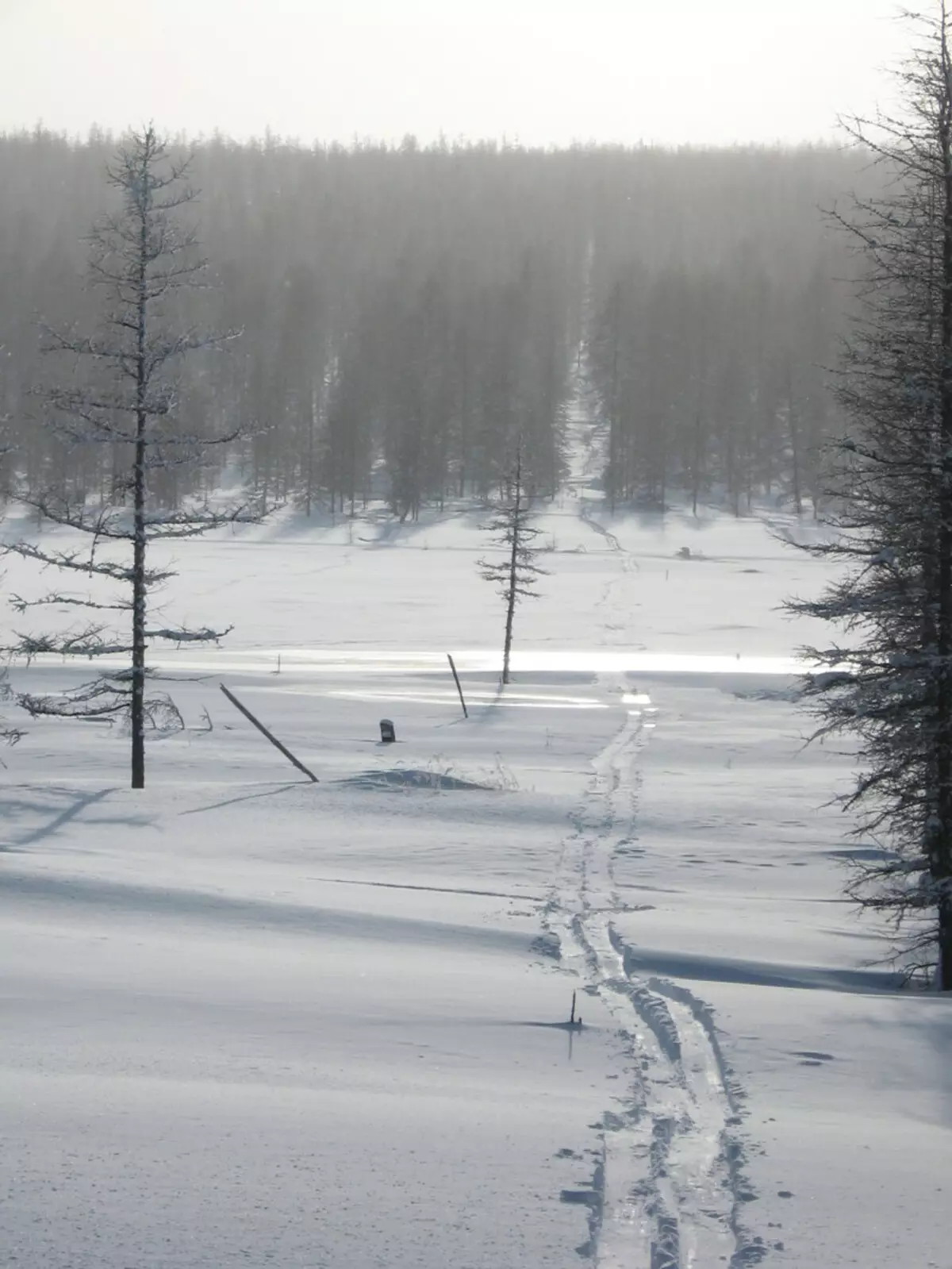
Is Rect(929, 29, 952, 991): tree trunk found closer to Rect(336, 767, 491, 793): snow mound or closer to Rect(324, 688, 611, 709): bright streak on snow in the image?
Rect(336, 767, 491, 793): snow mound

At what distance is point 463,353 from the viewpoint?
93.4m

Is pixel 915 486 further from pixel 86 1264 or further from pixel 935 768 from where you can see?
pixel 86 1264

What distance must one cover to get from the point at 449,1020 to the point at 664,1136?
2.05 meters

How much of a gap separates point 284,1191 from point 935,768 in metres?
8.75

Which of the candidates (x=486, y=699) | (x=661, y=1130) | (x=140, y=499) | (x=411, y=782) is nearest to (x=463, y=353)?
(x=486, y=699)

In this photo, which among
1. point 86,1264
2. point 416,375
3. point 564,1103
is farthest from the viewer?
point 416,375

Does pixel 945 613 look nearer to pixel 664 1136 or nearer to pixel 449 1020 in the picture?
pixel 449 1020

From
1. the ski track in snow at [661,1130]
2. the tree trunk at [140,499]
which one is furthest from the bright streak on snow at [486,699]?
the ski track in snow at [661,1130]

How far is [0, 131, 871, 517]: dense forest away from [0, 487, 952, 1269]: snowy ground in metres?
43.4

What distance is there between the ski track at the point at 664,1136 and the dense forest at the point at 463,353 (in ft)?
172

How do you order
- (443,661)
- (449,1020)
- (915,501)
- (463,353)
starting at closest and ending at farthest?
(449,1020) → (915,501) → (443,661) → (463,353)

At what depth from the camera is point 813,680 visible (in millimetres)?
12680

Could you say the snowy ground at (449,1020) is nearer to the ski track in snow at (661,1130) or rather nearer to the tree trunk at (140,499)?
the ski track in snow at (661,1130)

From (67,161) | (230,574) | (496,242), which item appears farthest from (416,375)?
(67,161)
